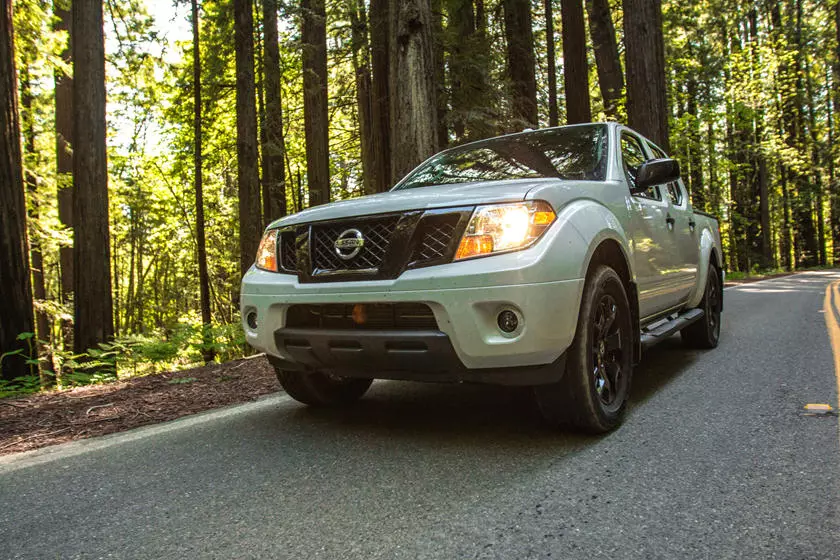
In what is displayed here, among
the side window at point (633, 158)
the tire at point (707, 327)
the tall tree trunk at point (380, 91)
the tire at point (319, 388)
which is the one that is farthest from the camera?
the tall tree trunk at point (380, 91)

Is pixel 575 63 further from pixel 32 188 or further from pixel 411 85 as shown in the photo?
pixel 32 188

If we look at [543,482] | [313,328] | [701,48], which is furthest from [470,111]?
[701,48]

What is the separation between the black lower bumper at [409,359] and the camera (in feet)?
9.16

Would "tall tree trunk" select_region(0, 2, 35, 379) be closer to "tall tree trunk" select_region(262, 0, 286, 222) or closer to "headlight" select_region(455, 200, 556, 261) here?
"tall tree trunk" select_region(262, 0, 286, 222)

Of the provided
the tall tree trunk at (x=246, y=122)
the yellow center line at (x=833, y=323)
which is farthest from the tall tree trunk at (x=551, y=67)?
the tall tree trunk at (x=246, y=122)

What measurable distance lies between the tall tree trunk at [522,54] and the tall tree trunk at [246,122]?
19.4ft

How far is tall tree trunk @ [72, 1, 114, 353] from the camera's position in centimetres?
802

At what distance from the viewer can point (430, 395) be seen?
13.6 ft

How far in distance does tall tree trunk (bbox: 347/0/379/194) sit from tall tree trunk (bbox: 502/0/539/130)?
3472mm

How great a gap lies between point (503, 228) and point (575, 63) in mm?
12435

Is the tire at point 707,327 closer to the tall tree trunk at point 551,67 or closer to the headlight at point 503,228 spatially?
the headlight at point 503,228

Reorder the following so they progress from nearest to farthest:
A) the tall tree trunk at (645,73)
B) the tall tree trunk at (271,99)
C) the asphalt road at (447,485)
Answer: the asphalt road at (447,485) < the tall tree trunk at (645,73) < the tall tree trunk at (271,99)

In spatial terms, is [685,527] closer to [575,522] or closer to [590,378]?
[575,522]

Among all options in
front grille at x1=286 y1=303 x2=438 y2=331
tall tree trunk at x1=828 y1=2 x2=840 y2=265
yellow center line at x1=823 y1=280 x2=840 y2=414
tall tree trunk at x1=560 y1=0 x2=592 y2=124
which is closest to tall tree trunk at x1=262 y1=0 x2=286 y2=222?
tall tree trunk at x1=560 y1=0 x2=592 y2=124
